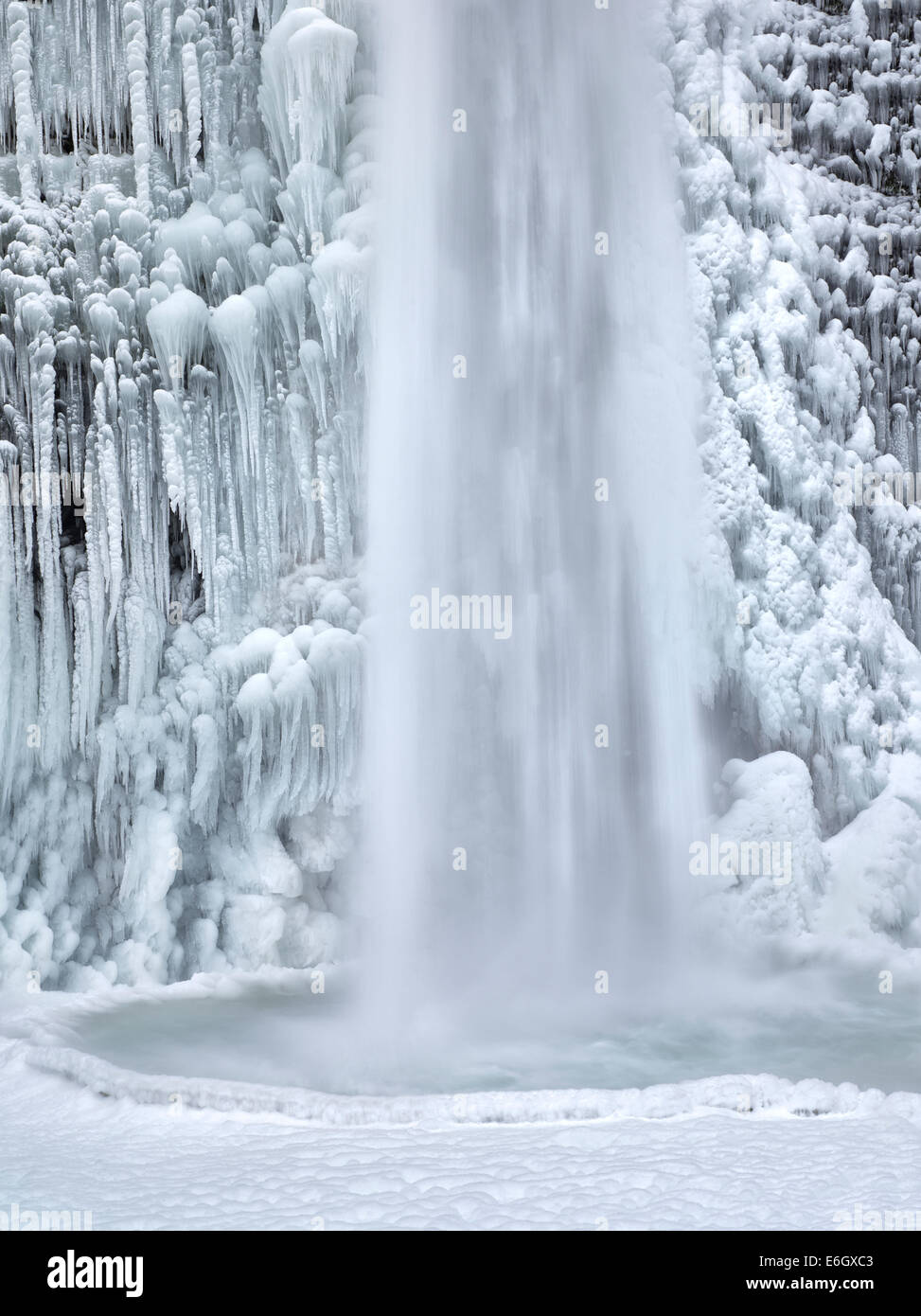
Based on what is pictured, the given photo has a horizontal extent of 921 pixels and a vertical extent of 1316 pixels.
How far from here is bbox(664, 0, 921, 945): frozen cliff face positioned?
9.41m

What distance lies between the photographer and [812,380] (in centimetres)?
974

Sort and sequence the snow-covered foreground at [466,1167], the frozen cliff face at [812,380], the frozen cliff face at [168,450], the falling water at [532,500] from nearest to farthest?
the snow-covered foreground at [466,1167] < the frozen cliff face at [168,450] < the falling water at [532,500] < the frozen cliff face at [812,380]

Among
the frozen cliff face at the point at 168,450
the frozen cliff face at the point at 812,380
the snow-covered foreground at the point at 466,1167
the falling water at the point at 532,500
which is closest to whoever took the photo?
the snow-covered foreground at the point at 466,1167

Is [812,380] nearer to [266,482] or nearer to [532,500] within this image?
[532,500]

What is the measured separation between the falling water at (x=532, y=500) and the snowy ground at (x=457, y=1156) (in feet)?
9.89

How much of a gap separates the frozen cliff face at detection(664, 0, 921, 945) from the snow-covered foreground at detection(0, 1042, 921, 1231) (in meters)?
3.97

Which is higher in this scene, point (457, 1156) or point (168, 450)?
point (168, 450)

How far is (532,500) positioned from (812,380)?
2229 millimetres

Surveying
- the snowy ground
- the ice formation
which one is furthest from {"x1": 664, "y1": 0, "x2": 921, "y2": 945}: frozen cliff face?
the snowy ground

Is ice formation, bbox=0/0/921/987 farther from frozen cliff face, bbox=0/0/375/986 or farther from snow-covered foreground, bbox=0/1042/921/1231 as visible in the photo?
snow-covered foreground, bbox=0/1042/921/1231

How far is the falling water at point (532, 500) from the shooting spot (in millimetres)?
8891

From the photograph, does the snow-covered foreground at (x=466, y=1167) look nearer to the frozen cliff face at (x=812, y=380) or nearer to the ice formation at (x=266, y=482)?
the ice formation at (x=266, y=482)

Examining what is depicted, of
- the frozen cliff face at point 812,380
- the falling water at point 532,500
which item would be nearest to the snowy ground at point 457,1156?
the falling water at point 532,500

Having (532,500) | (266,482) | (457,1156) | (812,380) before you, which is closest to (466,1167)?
(457,1156)
